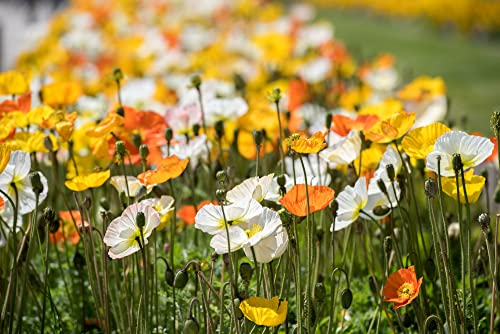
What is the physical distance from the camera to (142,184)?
1.99 meters

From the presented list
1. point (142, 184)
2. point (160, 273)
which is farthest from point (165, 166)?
point (160, 273)

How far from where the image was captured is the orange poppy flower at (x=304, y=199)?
1.65m

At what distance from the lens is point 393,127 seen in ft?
6.52

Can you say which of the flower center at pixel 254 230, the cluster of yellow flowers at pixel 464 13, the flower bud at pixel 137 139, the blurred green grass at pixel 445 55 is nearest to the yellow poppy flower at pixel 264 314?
the flower center at pixel 254 230

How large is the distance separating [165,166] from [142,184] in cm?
14

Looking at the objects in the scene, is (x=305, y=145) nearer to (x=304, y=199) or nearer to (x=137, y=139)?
(x=304, y=199)

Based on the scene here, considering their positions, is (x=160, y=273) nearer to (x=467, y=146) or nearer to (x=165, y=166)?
(x=165, y=166)

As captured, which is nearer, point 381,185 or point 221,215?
point 221,215

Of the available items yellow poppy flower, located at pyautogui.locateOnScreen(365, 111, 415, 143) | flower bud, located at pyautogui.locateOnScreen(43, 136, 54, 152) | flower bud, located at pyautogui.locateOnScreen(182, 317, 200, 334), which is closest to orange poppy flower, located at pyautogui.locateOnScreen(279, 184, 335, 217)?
flower bud, located at pyautogui.locateOnScreen(182, 317, 200, 334)

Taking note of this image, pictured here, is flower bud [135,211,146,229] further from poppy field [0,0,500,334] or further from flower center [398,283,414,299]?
flower center [398,283,414,299]

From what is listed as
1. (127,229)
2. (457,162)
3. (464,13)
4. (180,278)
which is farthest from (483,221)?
(464,13)

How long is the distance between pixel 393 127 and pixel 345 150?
0.15m

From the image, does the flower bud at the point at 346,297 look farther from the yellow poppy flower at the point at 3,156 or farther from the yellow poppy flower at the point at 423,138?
the yellow poppy flower at the point at 3,156

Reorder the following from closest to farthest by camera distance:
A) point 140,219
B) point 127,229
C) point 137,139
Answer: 1. point 140,219
2. point 127,229
3. point 137,139
